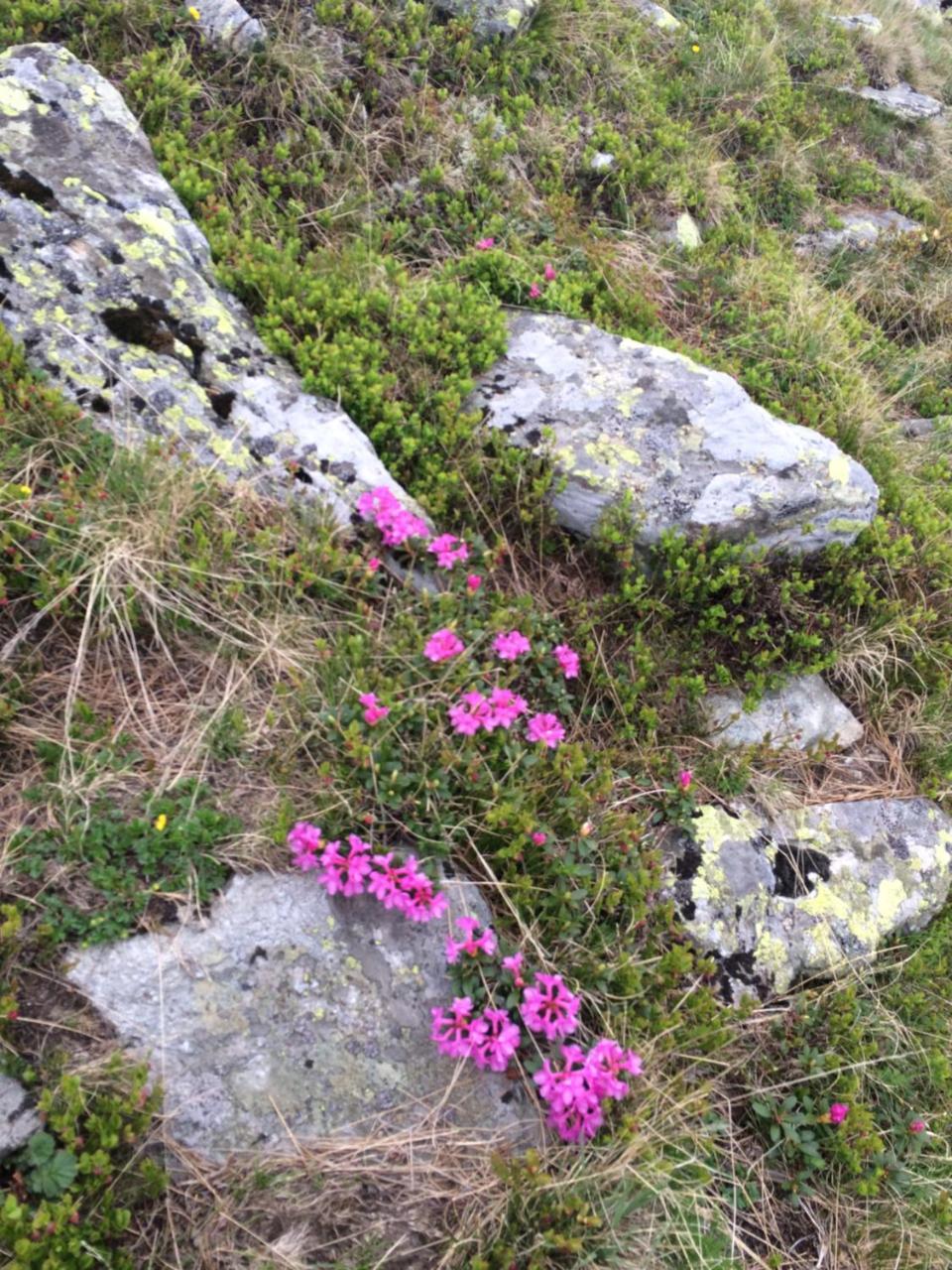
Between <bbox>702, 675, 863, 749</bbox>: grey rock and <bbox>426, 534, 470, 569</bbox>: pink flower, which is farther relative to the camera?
<bbox>702, 675, 863, 749</bbox>: grey rock

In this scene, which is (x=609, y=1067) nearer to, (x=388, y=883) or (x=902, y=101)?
(x=388, y=883)

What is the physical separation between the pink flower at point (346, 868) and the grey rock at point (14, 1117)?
1.09 meters

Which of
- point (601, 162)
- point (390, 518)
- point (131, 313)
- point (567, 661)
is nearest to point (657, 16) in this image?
point (601, 162)

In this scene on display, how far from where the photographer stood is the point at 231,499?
403 centimetres

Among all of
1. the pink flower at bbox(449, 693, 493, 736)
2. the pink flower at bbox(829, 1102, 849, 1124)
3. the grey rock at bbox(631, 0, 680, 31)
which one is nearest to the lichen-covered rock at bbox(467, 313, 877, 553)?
the pink flower at bbox(449, 693, 493, 736)

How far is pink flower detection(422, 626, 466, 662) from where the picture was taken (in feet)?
12.5

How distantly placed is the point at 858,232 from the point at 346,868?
25.6 ft

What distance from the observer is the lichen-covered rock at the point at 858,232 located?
796cm

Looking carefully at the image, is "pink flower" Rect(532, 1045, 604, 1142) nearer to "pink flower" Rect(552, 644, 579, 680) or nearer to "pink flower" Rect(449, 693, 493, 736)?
"pink flower" Rect(449, 693, 493, 736)

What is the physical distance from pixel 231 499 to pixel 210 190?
7.83 ft

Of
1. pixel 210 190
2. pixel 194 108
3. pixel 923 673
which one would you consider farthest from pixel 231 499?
pixel 923 673

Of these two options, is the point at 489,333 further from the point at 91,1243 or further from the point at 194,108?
the point at 91,1243

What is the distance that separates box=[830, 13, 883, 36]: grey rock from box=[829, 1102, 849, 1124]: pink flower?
37.8 ft

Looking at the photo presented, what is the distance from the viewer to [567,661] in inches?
164
